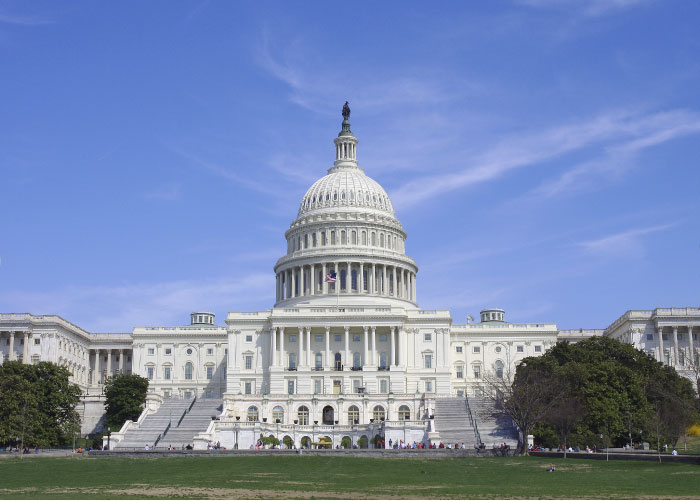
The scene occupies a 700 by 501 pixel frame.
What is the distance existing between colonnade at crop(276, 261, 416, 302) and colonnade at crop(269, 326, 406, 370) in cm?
1289

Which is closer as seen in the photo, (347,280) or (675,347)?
(675,347)

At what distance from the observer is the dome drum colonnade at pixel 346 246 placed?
141500 mm

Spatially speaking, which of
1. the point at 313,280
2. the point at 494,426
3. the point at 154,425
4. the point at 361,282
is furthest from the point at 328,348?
the point at 494,426

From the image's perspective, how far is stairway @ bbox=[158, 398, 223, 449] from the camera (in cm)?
9775

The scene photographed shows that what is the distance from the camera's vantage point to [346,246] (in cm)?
14288

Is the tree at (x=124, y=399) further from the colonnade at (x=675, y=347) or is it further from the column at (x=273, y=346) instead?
the colonnade at (x=675, y=347)

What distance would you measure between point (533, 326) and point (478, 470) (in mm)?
84500

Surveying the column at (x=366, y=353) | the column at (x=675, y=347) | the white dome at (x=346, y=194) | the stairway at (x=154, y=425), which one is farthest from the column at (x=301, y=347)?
the column at (x=675, y=347)

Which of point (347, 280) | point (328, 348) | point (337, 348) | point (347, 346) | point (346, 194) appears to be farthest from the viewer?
point (346, 194)

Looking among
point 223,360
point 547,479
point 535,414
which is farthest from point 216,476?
point 223,360

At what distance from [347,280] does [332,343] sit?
1545cm

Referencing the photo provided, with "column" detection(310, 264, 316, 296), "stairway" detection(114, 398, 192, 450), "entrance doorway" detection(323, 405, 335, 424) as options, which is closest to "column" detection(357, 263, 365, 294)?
"column" detection(310, 264, 316, 296)

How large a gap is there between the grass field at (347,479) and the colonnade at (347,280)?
72.7 meters

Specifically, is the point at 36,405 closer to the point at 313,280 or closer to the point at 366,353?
the point at 366,353
